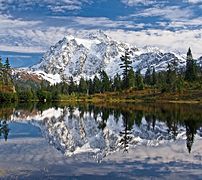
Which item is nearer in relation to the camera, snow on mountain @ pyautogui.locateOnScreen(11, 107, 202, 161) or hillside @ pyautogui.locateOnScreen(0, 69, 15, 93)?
snow on mountain @ pyautogui.locateOnScreen(11, 107, 202, 161)

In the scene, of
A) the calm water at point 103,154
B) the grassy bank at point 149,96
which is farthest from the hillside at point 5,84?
the calm water at point 103,154

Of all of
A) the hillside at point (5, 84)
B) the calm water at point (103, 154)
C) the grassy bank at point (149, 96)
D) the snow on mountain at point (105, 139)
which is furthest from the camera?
the hillside at point (5, 84)

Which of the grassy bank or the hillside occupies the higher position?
the hillside

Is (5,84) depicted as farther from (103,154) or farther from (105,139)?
(103,154)

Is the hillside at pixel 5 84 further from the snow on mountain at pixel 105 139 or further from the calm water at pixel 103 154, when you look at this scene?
the calm water at pixel 103 154

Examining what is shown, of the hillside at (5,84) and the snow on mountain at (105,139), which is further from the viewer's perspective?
the hillside at (5,84)

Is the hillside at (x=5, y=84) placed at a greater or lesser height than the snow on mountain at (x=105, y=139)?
greater

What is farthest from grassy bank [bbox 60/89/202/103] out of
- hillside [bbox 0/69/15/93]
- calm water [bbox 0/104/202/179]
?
calm water [bbox 0/104/202/179]

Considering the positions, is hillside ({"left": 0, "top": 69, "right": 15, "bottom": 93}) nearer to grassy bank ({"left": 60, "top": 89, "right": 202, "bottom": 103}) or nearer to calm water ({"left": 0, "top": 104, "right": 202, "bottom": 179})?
grassy bank ({"left": 60, "top": 89, "right": 202, "bottom": 103})

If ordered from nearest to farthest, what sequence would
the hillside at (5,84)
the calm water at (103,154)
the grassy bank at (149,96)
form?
the calm water at (103,154), the grassy bank at (149,96), the hillside at (5,84)

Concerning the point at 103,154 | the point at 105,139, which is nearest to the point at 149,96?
the point at 105,139

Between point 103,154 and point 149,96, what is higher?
point 149,96

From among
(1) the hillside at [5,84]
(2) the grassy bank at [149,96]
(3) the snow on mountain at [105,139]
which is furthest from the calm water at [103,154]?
(1) the hillside at [5,84]

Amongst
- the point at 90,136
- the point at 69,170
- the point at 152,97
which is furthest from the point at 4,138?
the point at 152,97
